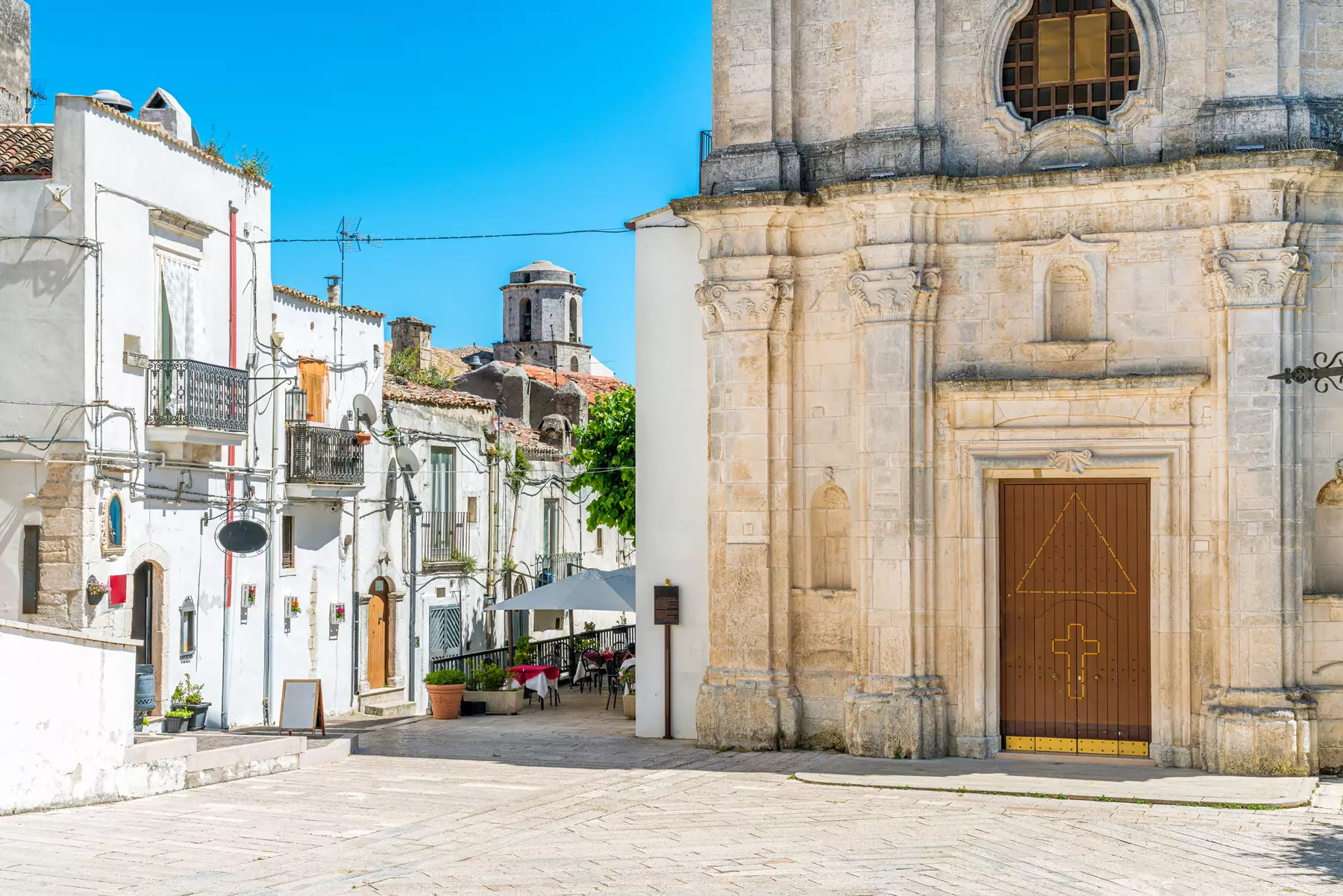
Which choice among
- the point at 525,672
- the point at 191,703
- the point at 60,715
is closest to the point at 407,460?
the point at 525,672

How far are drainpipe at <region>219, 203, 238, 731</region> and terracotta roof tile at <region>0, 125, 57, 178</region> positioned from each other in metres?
3.04

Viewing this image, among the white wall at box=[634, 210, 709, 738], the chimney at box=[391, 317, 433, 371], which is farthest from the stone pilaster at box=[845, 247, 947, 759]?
the chimney at box=[391, 317, 433, 371]

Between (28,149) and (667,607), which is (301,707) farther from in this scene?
(28,149)

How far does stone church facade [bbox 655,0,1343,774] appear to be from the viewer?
15656 millimetres

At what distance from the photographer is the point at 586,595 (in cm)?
2308

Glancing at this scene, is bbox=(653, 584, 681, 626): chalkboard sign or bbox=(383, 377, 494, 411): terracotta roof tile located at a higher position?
bbox=(383, 377, 494, 411): terracotta roof tile

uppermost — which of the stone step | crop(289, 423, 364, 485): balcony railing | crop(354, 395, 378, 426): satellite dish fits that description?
crop(354, 395, 378, 426): satellite dish

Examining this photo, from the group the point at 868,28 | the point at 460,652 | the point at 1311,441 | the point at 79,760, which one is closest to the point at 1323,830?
the point at 1311,441

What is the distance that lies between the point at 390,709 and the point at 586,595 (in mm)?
5402

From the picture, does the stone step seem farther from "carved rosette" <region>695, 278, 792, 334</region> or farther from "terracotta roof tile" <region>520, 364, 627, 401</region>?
"terracotta roof tile" <region>520, 364, 627, 401</region>

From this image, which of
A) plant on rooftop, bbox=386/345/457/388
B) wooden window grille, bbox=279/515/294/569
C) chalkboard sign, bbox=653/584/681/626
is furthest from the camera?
plant on rooftop, bbox=386/345/457/388

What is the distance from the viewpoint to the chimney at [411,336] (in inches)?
1751

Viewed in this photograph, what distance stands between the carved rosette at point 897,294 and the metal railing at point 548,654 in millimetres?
10943

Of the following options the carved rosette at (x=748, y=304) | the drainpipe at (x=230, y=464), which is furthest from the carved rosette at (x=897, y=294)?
the drainpipe at (x=230, y=464)
